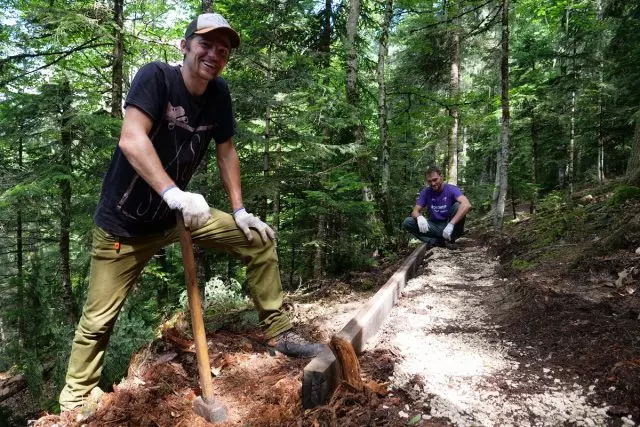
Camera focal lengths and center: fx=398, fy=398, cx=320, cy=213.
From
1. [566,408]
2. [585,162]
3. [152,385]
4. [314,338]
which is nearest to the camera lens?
[566,408]

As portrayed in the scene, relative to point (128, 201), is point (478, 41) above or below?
above

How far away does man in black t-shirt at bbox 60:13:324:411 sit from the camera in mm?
2324

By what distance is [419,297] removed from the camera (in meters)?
4.59

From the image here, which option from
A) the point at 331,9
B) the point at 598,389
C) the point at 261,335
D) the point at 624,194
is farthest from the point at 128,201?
the point at 331,9

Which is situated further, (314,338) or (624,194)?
(624,194)

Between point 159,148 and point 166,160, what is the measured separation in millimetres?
90

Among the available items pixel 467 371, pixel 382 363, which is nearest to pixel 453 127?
pixel 467 371

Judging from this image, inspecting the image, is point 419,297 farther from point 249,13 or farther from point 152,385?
point 249,13

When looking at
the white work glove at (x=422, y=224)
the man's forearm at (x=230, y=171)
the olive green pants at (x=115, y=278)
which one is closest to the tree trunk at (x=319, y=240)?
the white work glove at (x=422, y=224)

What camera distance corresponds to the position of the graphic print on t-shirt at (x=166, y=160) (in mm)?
2492

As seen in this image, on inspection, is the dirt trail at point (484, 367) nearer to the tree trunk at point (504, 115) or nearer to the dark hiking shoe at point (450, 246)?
the dark hiking shoe at point (450, 246)

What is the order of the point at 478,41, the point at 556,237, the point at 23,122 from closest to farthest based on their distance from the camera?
the point at 556,237 → the point at 23,122 → the point at 478,41

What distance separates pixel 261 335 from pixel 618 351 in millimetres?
2591

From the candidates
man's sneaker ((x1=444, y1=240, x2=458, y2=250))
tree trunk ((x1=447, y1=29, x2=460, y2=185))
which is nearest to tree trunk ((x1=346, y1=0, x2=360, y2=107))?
man's sneaker ((x1=444, y1=240, x2=458, y2=250))
